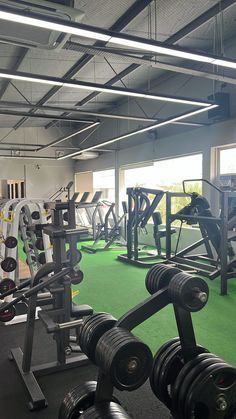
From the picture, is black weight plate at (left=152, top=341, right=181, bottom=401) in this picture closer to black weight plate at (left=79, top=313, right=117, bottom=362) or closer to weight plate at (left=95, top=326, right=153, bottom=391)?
weight plate at (left=95, top=326, right=153, bottom=391)

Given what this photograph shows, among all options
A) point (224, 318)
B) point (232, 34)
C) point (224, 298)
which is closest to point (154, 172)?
point (232, 34)

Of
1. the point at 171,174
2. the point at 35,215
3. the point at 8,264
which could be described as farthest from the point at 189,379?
the point at 171,174

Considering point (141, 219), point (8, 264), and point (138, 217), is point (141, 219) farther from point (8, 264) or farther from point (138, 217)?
point (8, 264)

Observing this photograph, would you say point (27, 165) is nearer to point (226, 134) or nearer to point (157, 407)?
point (226, 134)

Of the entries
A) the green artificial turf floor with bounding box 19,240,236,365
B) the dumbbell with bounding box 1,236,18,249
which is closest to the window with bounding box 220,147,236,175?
the green artificial turf floor with bounding box 19,240,236,365

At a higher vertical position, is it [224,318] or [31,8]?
[31,8]

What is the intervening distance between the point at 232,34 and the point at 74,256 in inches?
214

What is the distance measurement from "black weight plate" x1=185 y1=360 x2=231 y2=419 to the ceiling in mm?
3103

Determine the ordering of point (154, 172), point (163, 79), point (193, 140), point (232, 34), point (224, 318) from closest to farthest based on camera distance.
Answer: point (224, 318)
point (232, 34)
point (193, 140)
point (163, 79)
point (154, 172)

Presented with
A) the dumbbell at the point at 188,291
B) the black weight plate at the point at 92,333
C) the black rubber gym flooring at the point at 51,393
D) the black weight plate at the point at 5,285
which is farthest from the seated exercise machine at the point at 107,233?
the dumbbell at the point at 188,291

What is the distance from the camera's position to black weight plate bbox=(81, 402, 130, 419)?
148 centimetres

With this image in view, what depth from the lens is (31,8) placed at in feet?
8.62

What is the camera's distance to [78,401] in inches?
65.0

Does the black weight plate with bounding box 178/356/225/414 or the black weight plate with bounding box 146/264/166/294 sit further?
the black weight plate with bounding box 146/264/166/294
